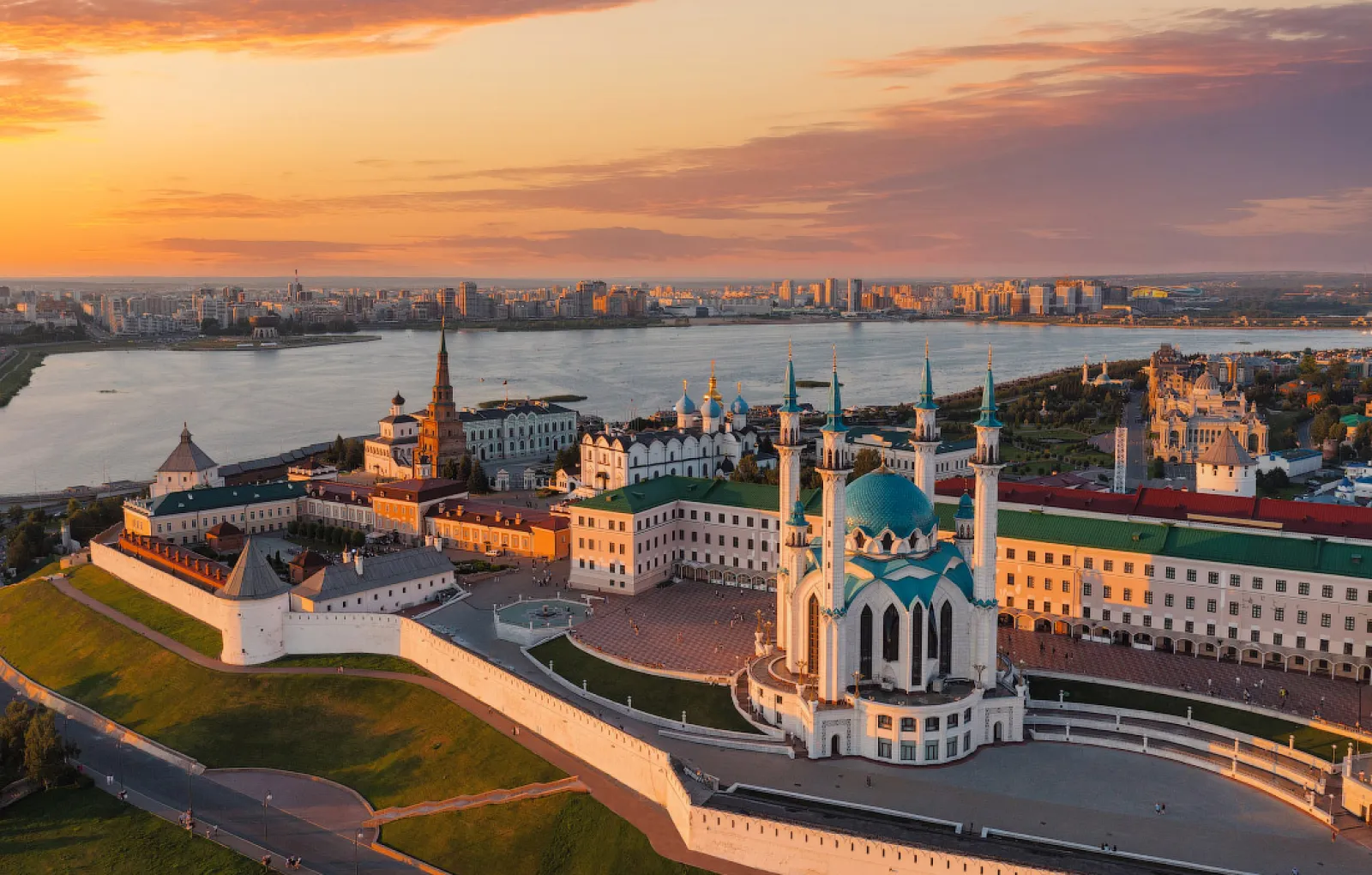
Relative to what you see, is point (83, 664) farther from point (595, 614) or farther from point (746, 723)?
point (746, 723)

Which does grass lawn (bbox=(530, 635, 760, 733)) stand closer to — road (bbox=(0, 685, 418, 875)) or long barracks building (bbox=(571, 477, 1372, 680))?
road (bbox=(0, 685, 418, 875))

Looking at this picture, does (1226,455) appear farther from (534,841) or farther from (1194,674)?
(534,841)

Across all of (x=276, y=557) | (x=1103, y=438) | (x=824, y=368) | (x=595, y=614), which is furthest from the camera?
(x=824, y=368)

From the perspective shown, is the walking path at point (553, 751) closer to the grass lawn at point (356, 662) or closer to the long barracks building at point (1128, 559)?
the grass lawn at point (356, 662)

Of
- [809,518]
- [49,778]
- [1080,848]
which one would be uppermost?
[809,518]

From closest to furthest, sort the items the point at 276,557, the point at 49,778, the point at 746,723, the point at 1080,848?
the point at 1080,848 < the point at 746,723 < the point at 49,778 < the point at 276,557

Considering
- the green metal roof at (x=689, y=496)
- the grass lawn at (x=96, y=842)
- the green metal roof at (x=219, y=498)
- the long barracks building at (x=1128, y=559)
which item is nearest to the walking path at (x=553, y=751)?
the grass lawn at (x=96, y=842)

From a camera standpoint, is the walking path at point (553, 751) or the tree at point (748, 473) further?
the tree at point (748, 473)

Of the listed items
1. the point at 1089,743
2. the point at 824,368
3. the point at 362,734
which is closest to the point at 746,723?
the point at 1089,743
